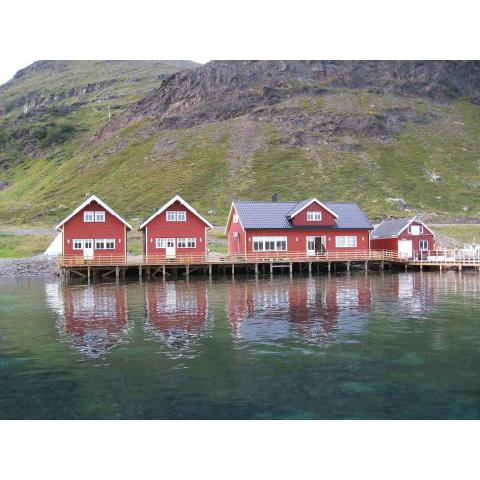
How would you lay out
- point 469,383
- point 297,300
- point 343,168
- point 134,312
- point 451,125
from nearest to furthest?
1. point 469,383
2. point 134,312
3. point 297,300
4. point 343,168
5. point 451,125

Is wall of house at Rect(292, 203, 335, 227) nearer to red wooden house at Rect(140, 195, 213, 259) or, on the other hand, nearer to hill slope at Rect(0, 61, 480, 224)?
red wooden house at Rect(140, 195, 213, 259)

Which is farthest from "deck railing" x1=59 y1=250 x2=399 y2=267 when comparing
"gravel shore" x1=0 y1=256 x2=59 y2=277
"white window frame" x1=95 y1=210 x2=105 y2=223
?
→ "gravel shore" x1=0 y1=256 x2=59 y2=277

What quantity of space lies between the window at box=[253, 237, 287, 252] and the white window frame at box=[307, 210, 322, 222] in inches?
134

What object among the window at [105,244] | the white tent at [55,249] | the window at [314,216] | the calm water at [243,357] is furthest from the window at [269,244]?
the white tent at [55,249]

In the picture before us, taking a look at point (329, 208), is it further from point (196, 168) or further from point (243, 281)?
point (196, 168)

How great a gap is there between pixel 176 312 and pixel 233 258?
27.3m

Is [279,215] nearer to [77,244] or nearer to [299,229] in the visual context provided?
[299,229]

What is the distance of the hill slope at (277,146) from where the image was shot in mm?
118375

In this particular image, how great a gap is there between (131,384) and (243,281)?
33813mm

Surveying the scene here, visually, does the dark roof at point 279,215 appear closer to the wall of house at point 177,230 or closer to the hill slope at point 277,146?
the wall of house at point 177,230

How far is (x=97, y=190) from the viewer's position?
128250 millimetres

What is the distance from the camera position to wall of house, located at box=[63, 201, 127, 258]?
187 feet

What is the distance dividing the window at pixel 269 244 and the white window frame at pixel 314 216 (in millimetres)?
3398

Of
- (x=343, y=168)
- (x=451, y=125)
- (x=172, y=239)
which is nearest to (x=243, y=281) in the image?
(x=172, y=239)
